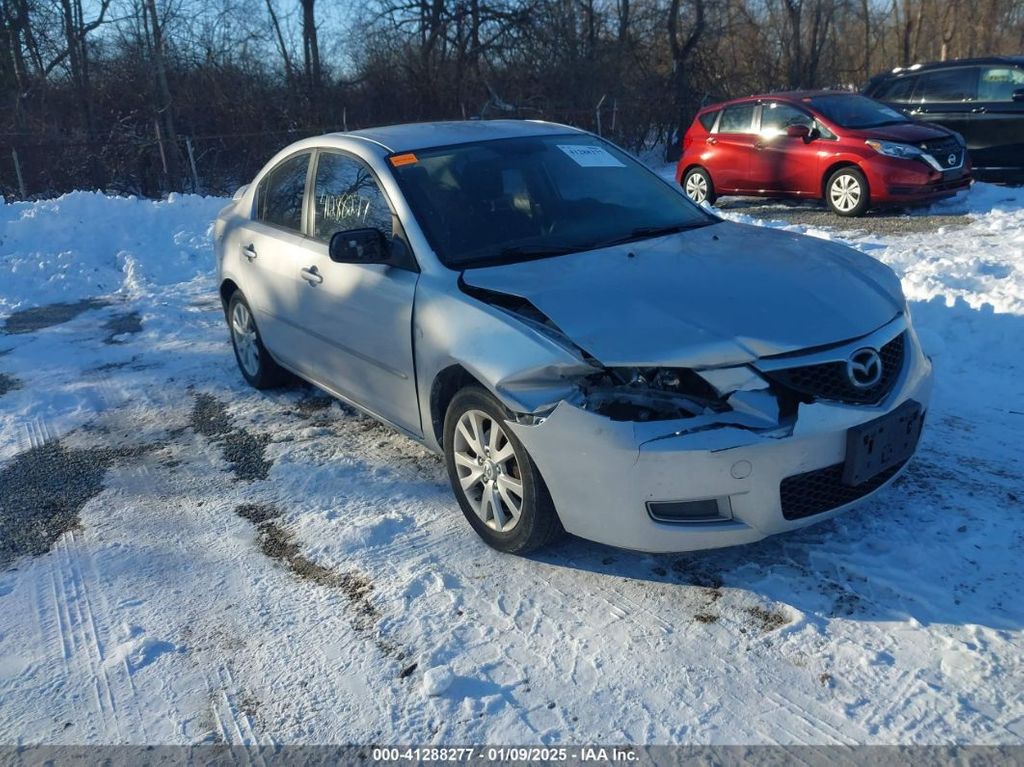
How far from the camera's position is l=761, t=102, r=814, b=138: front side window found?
38.4ft

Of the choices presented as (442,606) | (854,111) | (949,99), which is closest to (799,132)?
(854,111)

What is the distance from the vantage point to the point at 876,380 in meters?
3.37

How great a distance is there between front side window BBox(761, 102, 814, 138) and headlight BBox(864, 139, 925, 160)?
3.61 feet

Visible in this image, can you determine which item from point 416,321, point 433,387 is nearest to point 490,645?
point 433,387

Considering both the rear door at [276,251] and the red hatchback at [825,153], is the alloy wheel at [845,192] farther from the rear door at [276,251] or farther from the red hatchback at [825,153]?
the rear door at [276,251]

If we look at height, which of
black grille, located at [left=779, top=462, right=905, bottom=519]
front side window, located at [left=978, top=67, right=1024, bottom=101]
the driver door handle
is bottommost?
black grille, located at [left=779, top=462, right=905, bottom=519]

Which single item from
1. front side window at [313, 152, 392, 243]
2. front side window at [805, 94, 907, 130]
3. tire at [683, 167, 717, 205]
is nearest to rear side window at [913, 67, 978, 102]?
front side window at [805, 94, 907, 130]

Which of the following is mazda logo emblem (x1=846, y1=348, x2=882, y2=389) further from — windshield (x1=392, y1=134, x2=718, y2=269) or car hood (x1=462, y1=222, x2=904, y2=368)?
windshield (x1=392, y1=134, x2=718, y2=269)

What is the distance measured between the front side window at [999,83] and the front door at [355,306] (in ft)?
35.1

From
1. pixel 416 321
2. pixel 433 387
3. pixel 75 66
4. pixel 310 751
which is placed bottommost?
pixel 310 751

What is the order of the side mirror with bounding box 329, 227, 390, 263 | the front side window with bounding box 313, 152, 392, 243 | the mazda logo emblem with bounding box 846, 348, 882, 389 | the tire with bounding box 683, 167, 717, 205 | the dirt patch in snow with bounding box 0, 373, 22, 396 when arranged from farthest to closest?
the tire with bounding box 683, 167, 717, 205 < the dirt patch in snow with bounding box 0, 373, 22, 396 < the front side window with bounding box 313, 152, 392, 243 < the side mirror with bounding box 329, 227, 390, 263 < the mazda logo emblem with bounding box 846, 348, 882, 389

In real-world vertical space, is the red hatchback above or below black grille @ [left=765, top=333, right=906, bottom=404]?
above

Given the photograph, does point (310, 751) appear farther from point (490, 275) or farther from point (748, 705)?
point (490, 275)

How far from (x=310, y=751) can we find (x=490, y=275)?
6.65 ft
